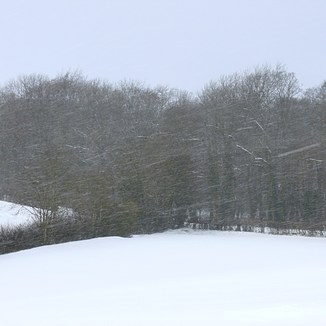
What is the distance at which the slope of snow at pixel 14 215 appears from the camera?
21.9m

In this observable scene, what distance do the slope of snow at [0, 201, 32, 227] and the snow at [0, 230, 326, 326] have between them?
6895 mm

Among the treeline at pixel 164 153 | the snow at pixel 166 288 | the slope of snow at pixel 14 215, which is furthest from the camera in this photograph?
the treeline at pixel 164 153

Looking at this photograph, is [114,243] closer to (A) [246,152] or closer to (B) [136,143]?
(B) [136,143]

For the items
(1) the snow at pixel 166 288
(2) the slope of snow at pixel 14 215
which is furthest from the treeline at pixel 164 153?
(1) the snow at pixel 166 288

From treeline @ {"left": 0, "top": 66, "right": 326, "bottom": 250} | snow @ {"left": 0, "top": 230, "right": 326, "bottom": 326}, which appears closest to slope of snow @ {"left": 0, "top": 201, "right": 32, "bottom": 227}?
treeline @ {"left": 0, "top": 66, "right": 326, "bottom": 250}

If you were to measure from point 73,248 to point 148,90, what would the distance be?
30.5 m

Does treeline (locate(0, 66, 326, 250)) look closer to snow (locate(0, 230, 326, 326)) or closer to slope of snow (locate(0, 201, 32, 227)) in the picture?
slope of snow (locate(0, 201, 32, 227))

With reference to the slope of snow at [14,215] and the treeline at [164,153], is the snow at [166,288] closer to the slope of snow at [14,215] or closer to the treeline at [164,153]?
the slope of snow at [14,215]

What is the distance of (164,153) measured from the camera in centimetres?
3250

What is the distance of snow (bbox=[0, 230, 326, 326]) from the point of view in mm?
5902

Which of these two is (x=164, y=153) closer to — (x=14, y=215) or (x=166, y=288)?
(x=14, y=215)

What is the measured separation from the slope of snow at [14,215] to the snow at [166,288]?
690cm

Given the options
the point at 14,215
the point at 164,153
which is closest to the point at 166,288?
the point at 14,215

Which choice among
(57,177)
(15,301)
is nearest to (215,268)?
(15,301)
